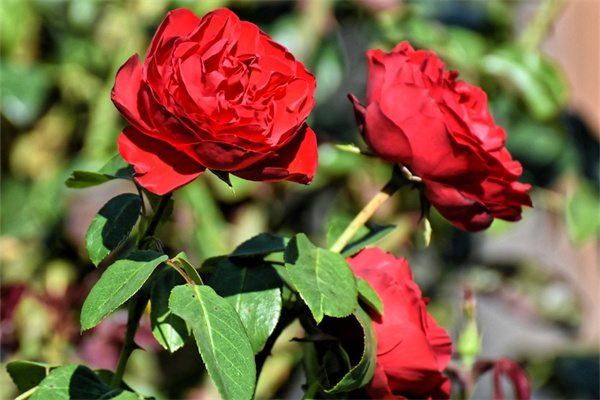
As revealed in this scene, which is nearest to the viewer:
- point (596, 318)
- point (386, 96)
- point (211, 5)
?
point (386, 96)

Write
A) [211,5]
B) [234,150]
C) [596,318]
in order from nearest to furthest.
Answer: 1. [234,150]
2. [211,5]
3. [596,318]

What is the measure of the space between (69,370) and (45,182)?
0.89 m

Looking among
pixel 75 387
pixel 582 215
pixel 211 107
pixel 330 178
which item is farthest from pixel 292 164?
pixel 582 215

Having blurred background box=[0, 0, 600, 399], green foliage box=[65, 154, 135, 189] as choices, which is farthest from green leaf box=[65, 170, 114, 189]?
blurred background box=[0, 0, 600, 399]

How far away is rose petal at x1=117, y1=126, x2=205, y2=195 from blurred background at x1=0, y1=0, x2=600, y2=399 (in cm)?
65

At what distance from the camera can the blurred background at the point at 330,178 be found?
119 cm

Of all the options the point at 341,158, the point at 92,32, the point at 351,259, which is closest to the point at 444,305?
the point at 341,158

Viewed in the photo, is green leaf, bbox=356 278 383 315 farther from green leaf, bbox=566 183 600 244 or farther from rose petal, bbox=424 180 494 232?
green leaf, bbox=566 183 600 244

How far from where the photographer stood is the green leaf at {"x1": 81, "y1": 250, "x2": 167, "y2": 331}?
0.36 m

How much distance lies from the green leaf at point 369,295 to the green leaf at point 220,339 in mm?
96

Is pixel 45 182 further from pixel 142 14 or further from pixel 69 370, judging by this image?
pixel 69 370

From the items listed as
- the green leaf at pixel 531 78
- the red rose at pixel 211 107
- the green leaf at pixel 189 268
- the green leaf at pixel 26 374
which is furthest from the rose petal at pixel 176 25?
the green leaf at pixel 531 78

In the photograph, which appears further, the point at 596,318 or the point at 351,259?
the point at 596,318

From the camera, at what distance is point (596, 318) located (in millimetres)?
1610
